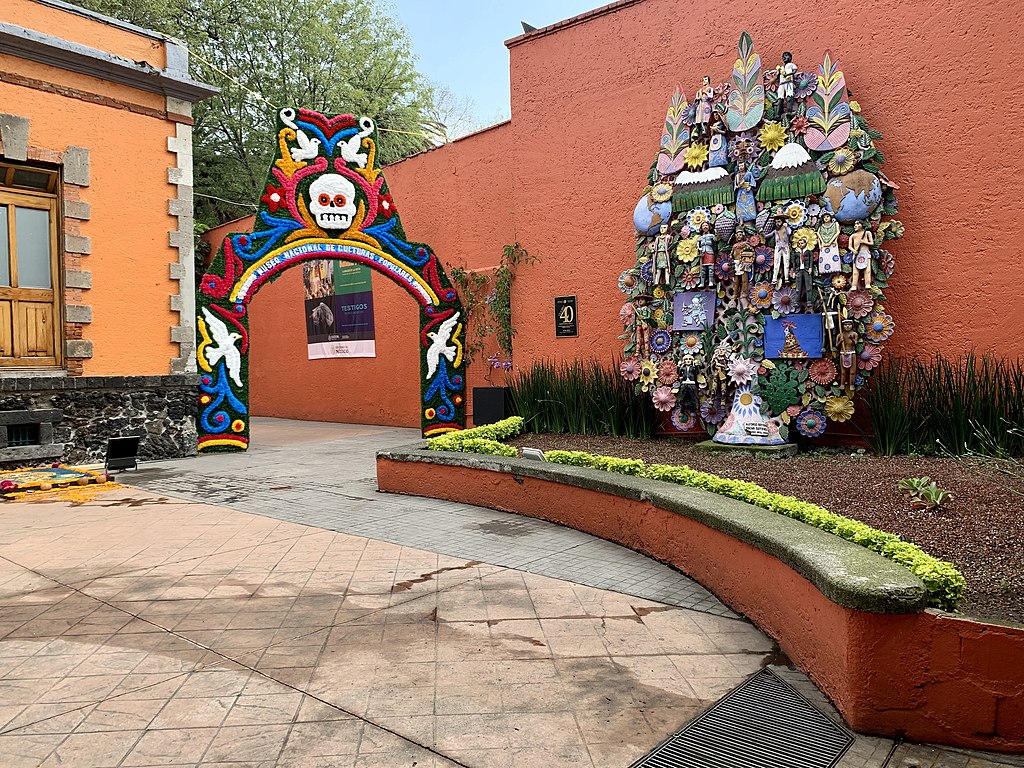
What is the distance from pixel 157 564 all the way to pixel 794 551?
13.6 ft

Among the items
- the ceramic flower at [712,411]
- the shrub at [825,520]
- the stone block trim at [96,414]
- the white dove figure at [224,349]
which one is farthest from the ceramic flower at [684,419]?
the stone block trim at [96,414]

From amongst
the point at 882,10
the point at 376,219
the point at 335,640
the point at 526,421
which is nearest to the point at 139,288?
the point at 376,219

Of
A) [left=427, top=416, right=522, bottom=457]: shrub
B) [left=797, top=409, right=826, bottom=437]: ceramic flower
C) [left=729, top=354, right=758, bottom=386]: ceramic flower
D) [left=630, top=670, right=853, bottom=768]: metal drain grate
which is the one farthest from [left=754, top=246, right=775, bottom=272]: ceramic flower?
[left=630, top=670, right=853, bottom=768]: metal drain grate

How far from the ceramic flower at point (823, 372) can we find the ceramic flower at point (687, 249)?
1575 millimetres

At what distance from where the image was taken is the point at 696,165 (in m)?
7.71

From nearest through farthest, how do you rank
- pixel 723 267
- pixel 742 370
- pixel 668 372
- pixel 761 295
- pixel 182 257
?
pixel 761 295 < pixel 742 370 < pixel 723 267 < pixel 668 372 < pixel 182 257

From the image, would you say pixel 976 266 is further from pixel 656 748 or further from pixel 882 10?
pixel 656 748

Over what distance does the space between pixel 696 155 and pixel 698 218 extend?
69 centimetres

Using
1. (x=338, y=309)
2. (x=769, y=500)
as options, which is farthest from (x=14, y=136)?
(x=769, y=500)

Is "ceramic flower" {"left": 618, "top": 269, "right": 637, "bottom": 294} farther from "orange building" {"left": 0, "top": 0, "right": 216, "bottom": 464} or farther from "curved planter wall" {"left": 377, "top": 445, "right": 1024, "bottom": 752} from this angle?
"orange building" {"left": 0, "top": 0, "right": 216, "bottom": 464}

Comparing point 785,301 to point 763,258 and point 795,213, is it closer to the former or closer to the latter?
point 763,258

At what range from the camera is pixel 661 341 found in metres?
7.92

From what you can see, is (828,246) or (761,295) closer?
(828,246)

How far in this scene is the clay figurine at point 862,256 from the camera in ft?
22.1
